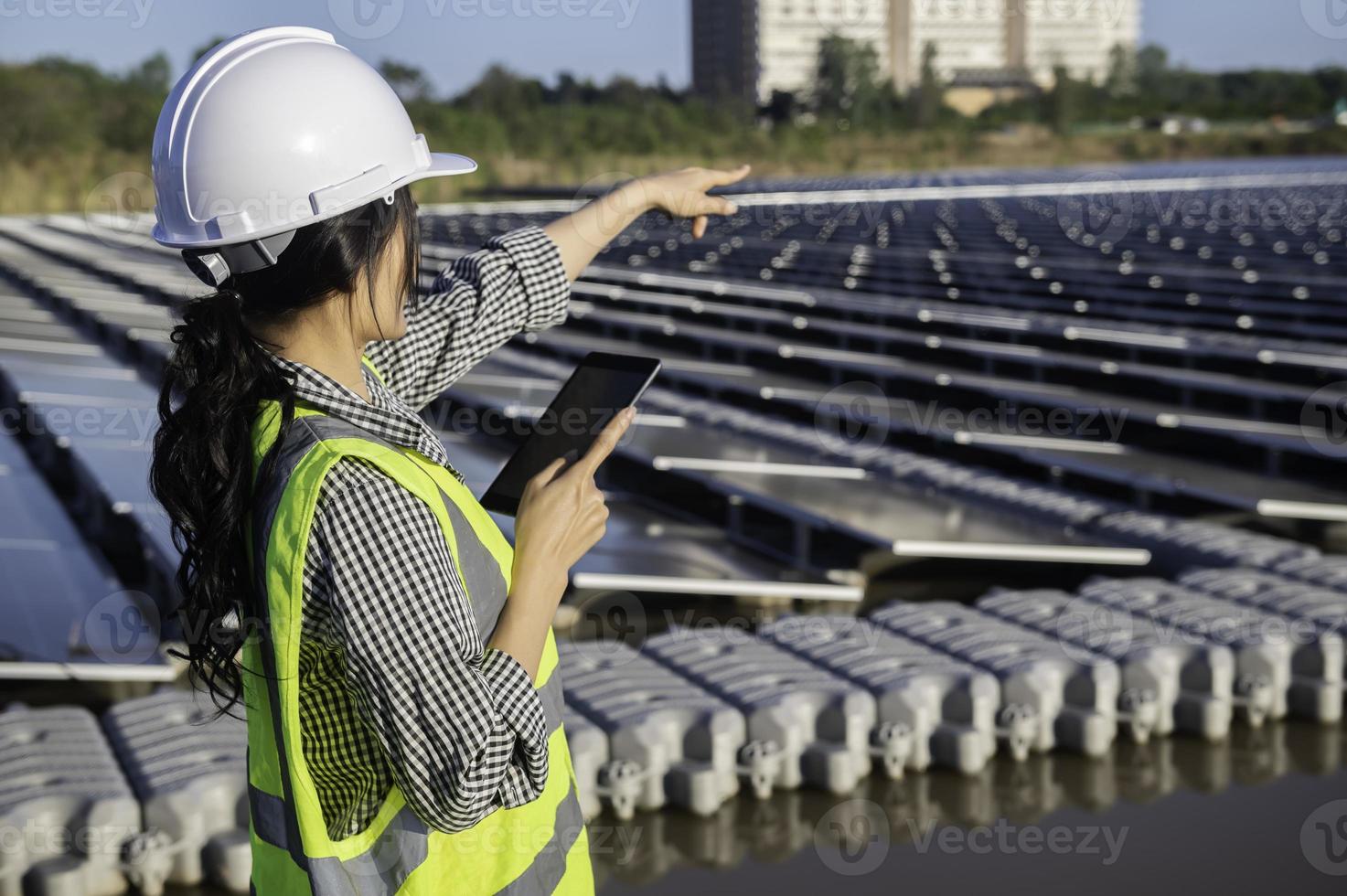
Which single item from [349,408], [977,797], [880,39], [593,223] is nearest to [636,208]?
[593,223]

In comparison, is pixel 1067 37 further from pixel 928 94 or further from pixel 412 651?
pixel 412 651

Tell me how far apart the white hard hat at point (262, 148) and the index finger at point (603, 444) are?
35 cm

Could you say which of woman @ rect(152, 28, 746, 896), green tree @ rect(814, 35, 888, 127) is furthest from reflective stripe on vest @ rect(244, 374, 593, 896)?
green tree @ rect(814, 35, 888, 127)

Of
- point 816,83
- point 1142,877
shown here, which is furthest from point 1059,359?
point 816,83

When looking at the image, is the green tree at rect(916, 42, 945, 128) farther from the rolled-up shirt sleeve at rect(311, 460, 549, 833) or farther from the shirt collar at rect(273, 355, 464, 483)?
the rolled-up shirt sleeve at rect(311, 460, 549, 833)

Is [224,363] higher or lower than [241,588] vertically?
higher

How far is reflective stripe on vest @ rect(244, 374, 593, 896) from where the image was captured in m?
1.37

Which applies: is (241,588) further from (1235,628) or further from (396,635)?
(1235,628)

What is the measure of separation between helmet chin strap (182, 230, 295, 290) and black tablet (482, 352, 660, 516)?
44 centimetres

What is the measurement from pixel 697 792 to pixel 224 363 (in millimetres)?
2600

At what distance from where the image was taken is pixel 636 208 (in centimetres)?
223

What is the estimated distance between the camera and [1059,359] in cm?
1052

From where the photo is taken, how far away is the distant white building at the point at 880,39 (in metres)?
79.7

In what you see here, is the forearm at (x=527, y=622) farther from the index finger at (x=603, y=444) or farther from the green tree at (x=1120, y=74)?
the green tree at (x=1120, y=74)
